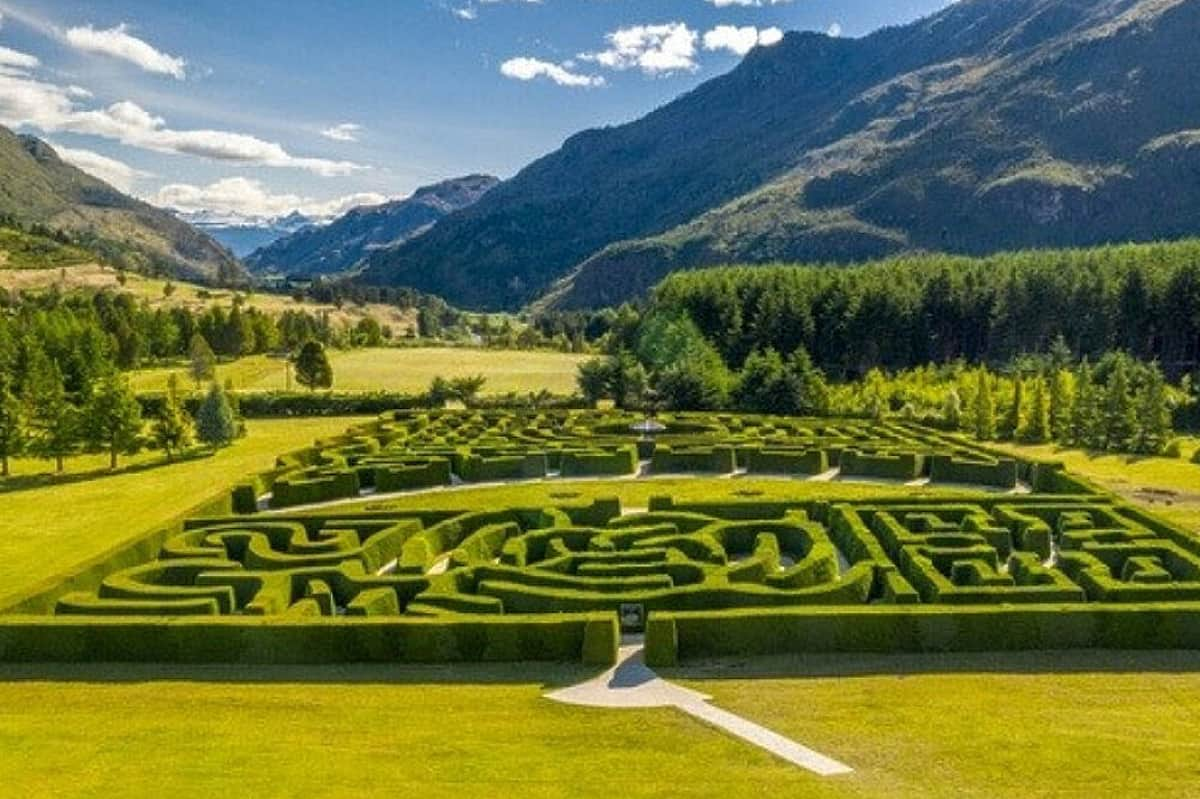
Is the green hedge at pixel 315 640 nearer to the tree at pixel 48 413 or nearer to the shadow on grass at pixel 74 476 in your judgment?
the shadow on grass at pixel 74 476

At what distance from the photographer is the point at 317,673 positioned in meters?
25.2

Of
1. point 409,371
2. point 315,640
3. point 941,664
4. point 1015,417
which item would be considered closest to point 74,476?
point 315,640

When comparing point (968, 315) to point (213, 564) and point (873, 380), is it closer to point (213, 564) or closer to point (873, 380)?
point (873, 380)

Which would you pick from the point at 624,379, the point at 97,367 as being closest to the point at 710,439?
the point at 624,379

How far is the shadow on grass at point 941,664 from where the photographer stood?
2452 cm

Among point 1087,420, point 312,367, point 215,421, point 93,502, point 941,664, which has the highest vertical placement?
point 312,367

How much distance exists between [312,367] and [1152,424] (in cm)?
7461

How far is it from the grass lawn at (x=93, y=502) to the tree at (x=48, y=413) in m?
1.74

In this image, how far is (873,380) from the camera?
286 ft

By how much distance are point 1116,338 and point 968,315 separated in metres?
15.7

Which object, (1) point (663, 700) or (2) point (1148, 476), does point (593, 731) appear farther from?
(2) point (1148, 476)

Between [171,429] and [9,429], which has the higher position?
[9,429]

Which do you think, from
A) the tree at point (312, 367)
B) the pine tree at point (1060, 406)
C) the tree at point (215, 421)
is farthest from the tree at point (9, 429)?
the pine tree at point (1060, 406)

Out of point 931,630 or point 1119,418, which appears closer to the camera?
point 931,630
